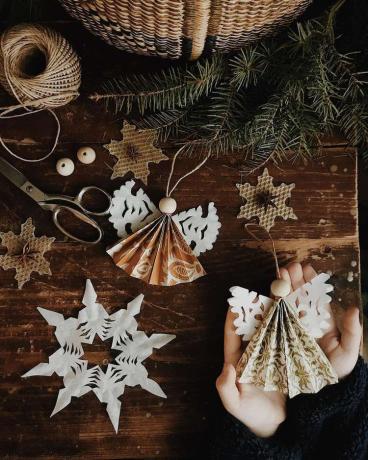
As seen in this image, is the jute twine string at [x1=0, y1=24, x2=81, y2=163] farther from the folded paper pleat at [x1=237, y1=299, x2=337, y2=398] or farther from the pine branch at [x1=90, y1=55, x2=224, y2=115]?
the folded paper pleat at [x1=237, y1=299, x2=337, y2=398]

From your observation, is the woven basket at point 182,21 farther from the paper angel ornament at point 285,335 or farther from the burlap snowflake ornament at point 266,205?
the paper angel ornament at point 285,335

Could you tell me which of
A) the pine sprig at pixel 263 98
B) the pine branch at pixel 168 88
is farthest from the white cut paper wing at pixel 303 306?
the pine branch at pixel 168 88

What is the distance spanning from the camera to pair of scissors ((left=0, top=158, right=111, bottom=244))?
94 cm

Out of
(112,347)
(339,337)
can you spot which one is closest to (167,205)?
(112,347)

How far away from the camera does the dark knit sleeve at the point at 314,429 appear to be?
3.04 ft

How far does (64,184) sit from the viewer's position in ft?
3.18

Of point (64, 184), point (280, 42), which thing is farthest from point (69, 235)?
point (280, 42)

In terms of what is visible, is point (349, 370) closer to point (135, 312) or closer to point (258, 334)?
point (258, 334)

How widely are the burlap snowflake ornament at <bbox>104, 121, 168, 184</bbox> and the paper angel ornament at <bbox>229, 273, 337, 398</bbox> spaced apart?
0.25 meters

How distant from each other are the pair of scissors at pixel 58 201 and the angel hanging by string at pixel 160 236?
0.10 feet

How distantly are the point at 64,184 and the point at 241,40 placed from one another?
0.37m

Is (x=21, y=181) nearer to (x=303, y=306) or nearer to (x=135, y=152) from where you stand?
(x=135, y=152)

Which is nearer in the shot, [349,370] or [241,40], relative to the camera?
[241,40]

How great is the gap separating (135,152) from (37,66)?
0.67ft
